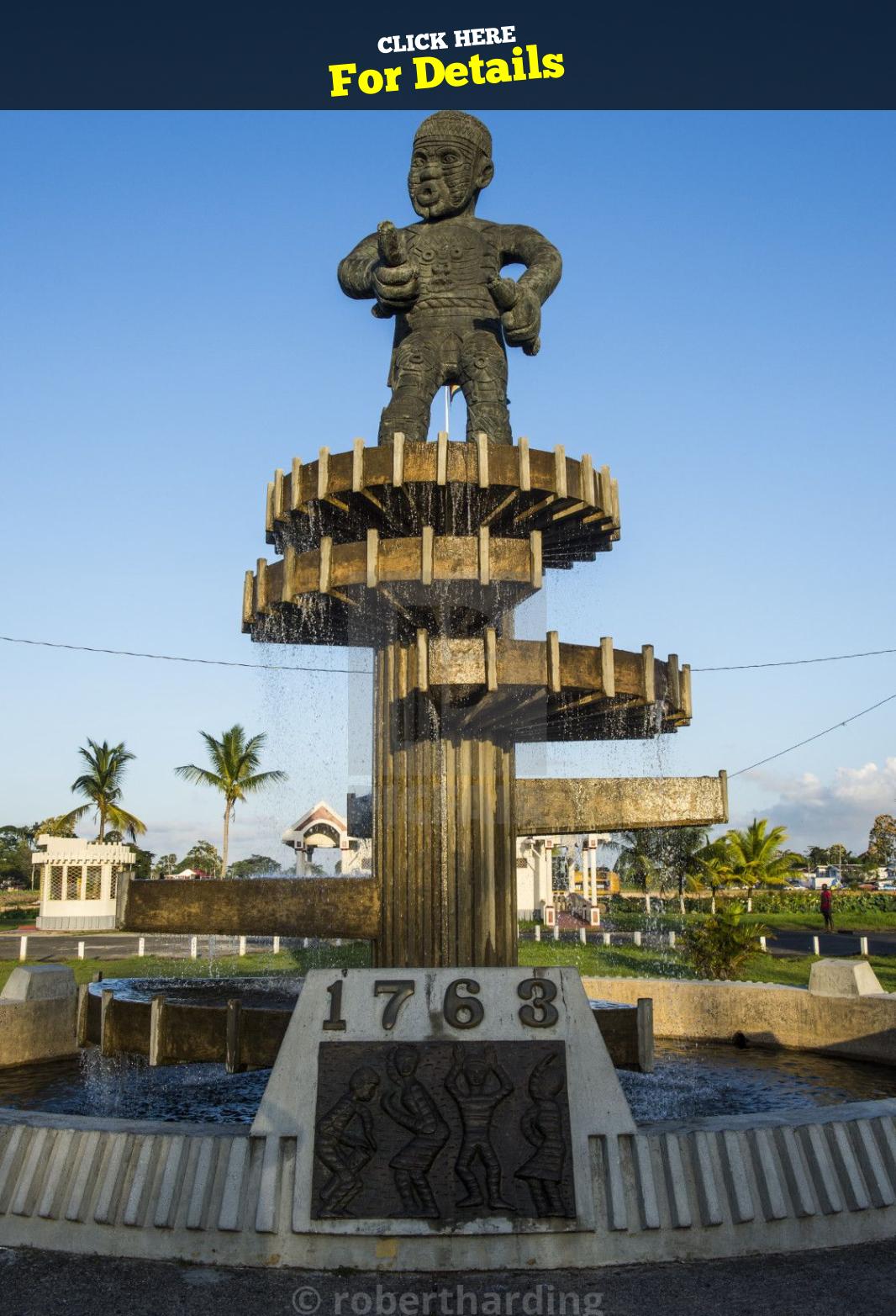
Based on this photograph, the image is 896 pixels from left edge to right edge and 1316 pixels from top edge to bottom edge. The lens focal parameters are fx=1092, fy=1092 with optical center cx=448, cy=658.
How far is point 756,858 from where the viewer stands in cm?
5678

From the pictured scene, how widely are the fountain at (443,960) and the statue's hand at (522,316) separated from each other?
2.0 inches

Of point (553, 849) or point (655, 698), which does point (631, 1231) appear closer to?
point (655, 698)

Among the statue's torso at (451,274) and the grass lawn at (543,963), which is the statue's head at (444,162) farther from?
the grass lawn at (543,963)

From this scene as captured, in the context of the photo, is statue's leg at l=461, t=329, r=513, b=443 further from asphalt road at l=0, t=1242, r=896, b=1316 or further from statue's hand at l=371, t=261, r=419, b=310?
asphalt road at l=0, t=1242, r=896, b=1316

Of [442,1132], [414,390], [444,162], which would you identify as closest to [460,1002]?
[442,1132]

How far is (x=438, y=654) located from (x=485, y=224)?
22.9ft

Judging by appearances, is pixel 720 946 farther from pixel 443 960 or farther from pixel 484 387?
pixel 484 387

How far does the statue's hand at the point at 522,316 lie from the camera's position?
1395 cm

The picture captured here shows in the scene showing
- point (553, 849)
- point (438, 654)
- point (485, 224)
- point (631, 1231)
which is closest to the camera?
point (631, 1231)

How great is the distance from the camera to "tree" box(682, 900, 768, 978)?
21312 mm

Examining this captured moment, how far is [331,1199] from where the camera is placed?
6.39 m

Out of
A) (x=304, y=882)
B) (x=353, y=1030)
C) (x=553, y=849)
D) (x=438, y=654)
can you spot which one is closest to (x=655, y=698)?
(x=438, y=654)

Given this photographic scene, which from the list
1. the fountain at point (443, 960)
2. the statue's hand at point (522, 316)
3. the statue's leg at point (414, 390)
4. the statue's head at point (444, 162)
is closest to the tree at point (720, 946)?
the fountain at point (443, 960)

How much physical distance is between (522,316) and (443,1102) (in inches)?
402
